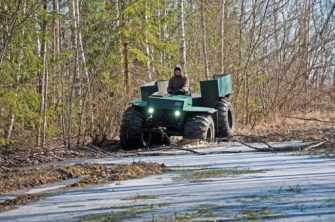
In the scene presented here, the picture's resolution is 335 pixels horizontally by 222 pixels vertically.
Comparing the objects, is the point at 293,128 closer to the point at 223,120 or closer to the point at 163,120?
the point at 223,120

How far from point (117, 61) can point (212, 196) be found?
17333 mm

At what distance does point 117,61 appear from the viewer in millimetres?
26844

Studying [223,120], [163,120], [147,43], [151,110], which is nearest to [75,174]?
[151,110]

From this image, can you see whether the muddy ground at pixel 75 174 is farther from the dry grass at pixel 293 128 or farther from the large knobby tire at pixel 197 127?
the dry grass at pixel 293 128

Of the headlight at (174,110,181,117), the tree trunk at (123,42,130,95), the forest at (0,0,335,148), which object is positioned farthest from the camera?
the tree trunk at (123,42,130,95)

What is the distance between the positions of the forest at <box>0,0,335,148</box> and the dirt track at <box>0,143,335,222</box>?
2.52m

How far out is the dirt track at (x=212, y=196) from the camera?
8.46m

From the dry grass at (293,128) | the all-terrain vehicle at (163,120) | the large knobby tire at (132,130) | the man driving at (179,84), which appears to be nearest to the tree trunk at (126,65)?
the dry grass at (293,128)

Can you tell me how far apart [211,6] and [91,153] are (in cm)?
2045

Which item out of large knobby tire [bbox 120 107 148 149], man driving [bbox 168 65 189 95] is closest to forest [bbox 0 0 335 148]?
large knobby tire [bbox 120 107 148 149]

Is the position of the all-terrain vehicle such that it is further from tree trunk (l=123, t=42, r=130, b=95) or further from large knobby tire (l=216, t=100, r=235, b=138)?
tree trunk (l=123, t=42, r=130, b=95)

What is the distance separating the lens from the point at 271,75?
36.2m

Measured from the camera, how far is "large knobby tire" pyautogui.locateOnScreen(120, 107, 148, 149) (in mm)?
20469

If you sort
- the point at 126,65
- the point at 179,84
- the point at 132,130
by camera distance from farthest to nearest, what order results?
the point at 126,65 → the point at 179,84 → the point at 132,130
